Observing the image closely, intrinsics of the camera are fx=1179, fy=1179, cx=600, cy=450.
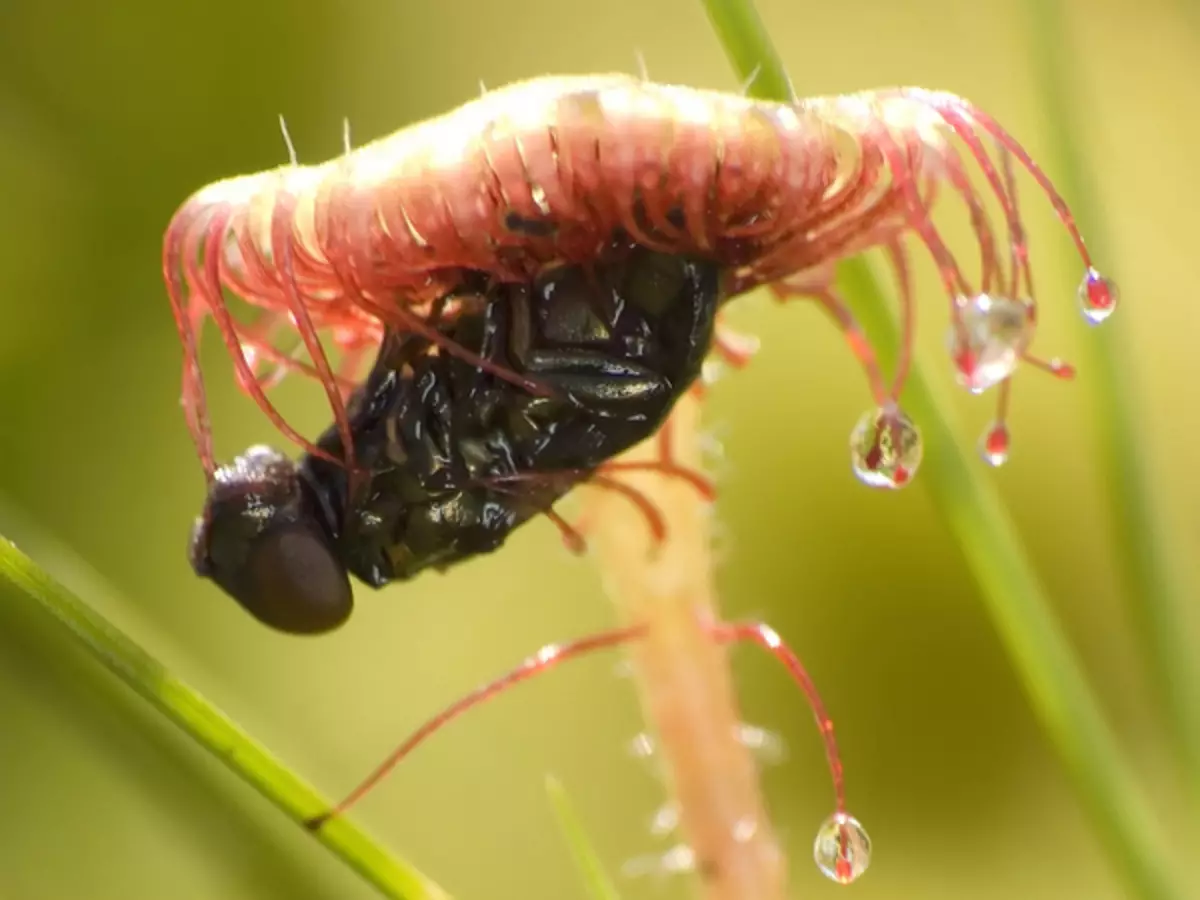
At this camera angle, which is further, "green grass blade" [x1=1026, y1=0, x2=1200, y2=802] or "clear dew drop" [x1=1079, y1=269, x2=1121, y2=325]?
"green grass blade" [x1=1026, y1=0, x2=1200, y2=802]

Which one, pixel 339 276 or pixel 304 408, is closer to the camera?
pixel 339 276

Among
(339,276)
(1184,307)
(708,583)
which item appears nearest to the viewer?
(339,276)

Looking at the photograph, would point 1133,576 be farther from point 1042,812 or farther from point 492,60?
point 492,60

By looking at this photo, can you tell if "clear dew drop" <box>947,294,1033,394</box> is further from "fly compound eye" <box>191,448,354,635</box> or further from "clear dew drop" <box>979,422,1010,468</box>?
"fly compound eye" <box>191,448,354,635</box>

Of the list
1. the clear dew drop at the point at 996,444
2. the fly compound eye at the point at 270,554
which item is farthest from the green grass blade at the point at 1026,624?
the fly compound eye at the point at 270,554

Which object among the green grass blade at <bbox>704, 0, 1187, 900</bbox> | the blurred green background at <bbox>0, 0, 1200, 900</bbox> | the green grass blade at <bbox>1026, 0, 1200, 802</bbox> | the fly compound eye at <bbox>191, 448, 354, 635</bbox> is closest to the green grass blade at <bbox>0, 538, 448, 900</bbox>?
the fly compound eye at <bbox>191, 448, 354, 635</bbox>

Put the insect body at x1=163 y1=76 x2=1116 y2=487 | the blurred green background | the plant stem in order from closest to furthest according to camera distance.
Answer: the insect body at x1=163 y1=76 x2=1116 y2=487 < the plant stem < the blurred green background

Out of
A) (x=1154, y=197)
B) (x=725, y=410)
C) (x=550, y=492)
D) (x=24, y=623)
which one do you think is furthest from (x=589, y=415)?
(x=1154, y=197)

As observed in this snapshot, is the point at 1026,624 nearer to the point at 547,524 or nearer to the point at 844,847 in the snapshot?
the point at 844,847
